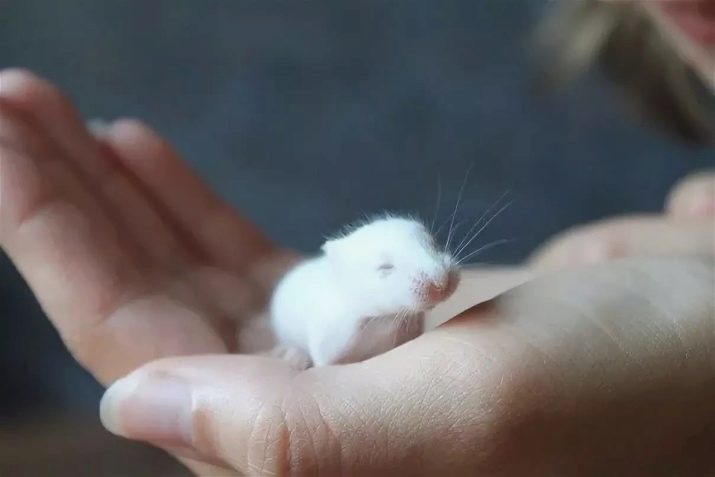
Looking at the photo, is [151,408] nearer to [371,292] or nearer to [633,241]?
[371,292]

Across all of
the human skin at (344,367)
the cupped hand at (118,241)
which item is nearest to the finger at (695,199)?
the human skin at (344,367)

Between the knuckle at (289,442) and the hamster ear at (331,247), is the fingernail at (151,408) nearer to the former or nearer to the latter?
the knuckle at (289,442)

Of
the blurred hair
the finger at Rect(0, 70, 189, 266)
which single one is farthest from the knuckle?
the blurred hair

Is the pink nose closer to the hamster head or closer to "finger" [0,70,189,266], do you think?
the hamster head

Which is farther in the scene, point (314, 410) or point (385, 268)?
point (385, 268)

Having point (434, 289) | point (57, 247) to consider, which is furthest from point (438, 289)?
point (57, 247)

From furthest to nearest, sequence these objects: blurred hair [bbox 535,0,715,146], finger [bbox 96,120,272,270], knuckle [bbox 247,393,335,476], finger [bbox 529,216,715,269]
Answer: blurred hair [bbox 535,0,715,146], finger [bbox 529,216,715,269], finger [bbox 96,120,272,270], knuckle [bbox 247,393,335,476]

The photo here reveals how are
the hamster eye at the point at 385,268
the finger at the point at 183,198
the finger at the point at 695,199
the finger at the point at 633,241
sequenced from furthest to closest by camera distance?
1. the finger at the point at 695,199
2. the finger at the point at 633,241
3. the finger at the point at 183,198
4. the hamster eye at the point at 385,268

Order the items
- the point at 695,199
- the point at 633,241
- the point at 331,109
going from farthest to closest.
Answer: the point at 331,109 → the point at 695,199 → the point at 633,241
